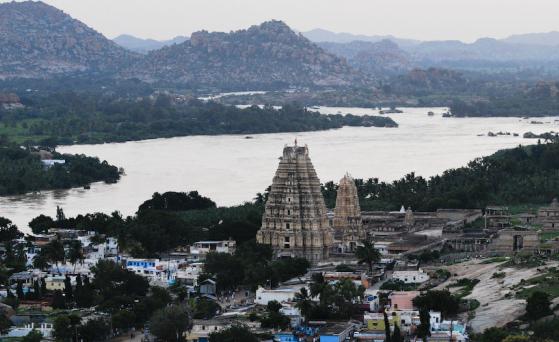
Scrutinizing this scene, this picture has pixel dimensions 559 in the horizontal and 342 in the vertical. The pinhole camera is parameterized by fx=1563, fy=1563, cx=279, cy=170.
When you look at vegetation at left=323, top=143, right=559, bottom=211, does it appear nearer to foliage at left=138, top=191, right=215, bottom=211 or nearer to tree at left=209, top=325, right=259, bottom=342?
foliage at left=138, top=191, right=215, bottom=211

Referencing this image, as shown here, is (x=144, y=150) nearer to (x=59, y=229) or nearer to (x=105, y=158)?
(x=105, y=158)

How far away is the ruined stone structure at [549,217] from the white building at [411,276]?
8.07 meters

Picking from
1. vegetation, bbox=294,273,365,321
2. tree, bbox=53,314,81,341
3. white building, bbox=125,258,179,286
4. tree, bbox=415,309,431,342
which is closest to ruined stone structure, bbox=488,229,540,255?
vegetation, bbox=294,273,365,321

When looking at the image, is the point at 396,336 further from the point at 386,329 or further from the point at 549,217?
the point at 549,217

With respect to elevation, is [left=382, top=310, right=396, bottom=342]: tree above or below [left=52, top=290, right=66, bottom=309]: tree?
above

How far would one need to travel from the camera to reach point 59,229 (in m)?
50.1

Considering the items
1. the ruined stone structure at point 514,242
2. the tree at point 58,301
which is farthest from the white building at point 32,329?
the ruined stone structure at point 514,242

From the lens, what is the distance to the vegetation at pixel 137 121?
10550cm

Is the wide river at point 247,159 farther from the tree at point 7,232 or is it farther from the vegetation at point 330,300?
the vegetation at point 330,300

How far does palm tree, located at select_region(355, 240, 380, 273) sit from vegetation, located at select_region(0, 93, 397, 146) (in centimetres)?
5521

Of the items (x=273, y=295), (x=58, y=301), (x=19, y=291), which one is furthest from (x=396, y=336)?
(x=19, y=291)

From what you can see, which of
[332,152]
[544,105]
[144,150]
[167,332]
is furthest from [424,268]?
[544,105]

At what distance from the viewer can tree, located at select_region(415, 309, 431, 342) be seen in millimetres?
34406

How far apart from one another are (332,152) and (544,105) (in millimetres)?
55001
